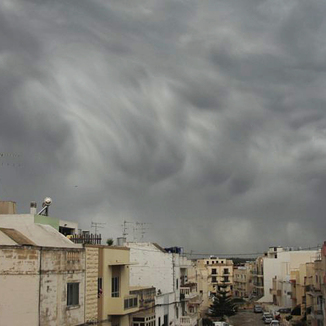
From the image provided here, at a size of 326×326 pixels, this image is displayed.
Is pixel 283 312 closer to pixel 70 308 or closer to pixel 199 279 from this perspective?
pixel 199 279

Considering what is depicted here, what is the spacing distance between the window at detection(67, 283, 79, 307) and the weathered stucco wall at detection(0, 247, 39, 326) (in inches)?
138

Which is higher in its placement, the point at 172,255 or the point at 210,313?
the point at 172,255

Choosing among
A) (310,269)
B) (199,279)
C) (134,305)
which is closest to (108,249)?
(134,305)

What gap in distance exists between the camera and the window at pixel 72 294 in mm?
32281

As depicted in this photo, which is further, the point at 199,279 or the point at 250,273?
the point at 250,273

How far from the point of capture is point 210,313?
103438 millimetres

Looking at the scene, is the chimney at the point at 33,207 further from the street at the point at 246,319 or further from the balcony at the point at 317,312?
the street at the point at 246,319

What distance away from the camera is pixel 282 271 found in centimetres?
12506

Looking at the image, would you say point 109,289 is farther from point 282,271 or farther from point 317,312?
point 282,271

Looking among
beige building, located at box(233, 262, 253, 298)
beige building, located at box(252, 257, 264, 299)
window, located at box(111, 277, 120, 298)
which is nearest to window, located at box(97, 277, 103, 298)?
window, located at box(111, 277, 120, 298)

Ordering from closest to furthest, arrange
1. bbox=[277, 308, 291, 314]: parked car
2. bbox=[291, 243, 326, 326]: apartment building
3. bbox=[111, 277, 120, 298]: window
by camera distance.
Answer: bbox=[111, 277, 120, 298]: window < bbox=[291, 243, 326, 326]: apartment building < bbox=[277, 308, 291, 314]: parked car

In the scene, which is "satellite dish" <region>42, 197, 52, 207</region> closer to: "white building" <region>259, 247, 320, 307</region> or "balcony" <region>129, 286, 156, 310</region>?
"balcony" <region>129, 286, 156, 310</region>

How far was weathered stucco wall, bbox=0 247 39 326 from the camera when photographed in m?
27.9

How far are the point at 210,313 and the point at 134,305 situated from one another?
212 feet
